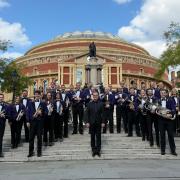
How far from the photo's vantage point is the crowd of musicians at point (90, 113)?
1210 cm

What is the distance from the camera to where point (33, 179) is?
8094mm

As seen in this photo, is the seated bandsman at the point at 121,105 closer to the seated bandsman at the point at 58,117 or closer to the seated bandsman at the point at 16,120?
the seated bandsman at the point at 58,117

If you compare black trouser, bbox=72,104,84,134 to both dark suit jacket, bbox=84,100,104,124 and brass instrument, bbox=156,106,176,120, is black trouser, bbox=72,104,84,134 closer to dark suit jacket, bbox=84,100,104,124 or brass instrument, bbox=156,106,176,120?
dark suit jacket, bbox=84,100,104,124

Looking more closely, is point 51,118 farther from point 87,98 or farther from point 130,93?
point 130,93

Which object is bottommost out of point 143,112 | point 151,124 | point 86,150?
point 86,150

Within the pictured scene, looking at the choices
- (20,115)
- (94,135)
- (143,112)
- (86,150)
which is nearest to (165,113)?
(143,112)

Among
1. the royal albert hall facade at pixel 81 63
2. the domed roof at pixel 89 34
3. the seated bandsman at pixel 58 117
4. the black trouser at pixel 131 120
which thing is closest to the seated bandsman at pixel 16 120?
the seated bandsman at pixel 58 117

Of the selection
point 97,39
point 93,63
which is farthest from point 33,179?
point 97,39

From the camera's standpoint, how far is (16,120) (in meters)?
14.1

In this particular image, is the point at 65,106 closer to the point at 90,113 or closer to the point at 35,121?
the point at 35,121

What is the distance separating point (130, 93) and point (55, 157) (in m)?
5.62

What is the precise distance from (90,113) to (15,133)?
12.8ft

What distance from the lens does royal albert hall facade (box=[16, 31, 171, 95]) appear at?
8494 cm

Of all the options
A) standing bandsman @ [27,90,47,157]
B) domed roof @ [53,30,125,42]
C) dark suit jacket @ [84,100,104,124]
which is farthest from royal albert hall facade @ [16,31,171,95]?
dark suit jacket @ [84,100,104,124]
